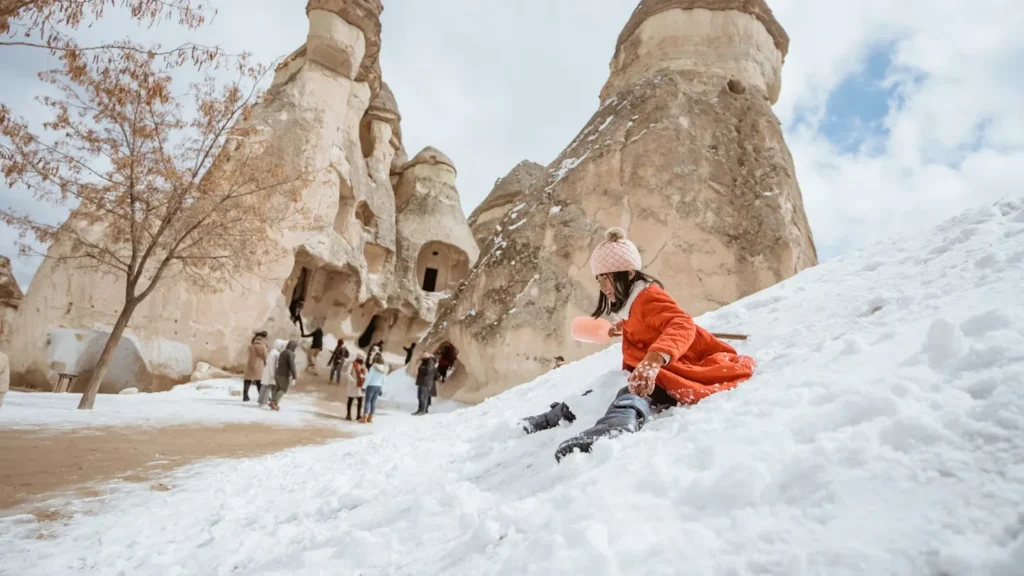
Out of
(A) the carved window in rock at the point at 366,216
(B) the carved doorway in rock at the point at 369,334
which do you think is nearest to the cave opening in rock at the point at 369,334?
(B) the carved doorway in rock at the point at 369,334

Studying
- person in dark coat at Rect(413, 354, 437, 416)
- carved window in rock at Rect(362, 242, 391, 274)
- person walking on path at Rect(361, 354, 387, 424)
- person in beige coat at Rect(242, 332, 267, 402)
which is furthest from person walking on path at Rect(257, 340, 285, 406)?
carved window in rock at Rect(362, 242, 391, 274)

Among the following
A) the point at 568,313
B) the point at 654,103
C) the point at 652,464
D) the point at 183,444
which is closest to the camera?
the point at 652,464

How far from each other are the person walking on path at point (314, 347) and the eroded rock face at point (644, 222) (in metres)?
5.99

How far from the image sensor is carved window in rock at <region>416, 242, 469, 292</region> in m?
24.6

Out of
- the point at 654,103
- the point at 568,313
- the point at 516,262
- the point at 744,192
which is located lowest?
the point at 568,313

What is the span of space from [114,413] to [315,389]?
24.9 feet

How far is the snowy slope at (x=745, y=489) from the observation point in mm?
1023

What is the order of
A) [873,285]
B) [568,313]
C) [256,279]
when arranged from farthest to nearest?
[256,279], [568,313], [873,285]

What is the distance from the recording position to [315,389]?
13727 mm

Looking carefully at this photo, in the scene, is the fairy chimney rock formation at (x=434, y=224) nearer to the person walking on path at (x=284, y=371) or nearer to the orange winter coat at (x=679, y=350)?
the person walking on path at (x=284, y=371)

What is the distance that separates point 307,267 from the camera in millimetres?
17234

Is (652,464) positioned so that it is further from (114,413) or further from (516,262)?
(516,262)

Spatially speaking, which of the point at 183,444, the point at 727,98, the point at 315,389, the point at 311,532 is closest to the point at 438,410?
the point at 315,389

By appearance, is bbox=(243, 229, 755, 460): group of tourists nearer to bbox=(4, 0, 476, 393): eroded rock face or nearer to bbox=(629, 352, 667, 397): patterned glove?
bbox=(629, 352, 667, 397): patterned glove
